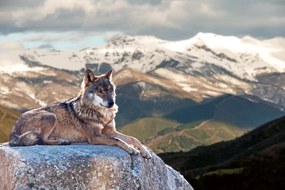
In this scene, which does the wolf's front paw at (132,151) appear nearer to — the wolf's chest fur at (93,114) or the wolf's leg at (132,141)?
the wolf's leg at (132,141)

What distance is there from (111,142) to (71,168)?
2032mm

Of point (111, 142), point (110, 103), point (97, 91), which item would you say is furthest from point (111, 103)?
point (111, 142)

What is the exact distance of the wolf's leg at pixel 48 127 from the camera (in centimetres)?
2180

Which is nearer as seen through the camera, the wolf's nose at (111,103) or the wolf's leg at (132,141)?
the wolf's nose at (111,103)

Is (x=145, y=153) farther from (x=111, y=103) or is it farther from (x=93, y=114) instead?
(x=111, y=103)

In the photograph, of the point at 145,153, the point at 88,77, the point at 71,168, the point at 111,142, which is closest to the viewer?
the point at 71,168

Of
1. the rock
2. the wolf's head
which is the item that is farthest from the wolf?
the rock

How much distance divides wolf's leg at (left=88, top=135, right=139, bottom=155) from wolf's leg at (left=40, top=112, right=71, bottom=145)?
37.5 inches

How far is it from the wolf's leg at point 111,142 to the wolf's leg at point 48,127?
951 millimetres

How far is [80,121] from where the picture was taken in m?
22.1

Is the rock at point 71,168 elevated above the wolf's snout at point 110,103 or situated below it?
below

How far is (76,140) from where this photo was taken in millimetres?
22406

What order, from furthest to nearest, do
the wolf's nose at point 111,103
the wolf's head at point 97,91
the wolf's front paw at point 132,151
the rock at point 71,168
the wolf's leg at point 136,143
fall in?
the wolf's leg at point 136,143 → the wolf's front paw at point 132,151 → the wolf's head at point 97,91 → the wolf's nose at point 111,103 → the rock at point 71,168

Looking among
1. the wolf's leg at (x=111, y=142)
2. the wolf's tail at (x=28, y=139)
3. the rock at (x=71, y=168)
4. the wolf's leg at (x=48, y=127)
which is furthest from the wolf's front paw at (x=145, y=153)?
the wolf's tail at (x=28, y=139)
